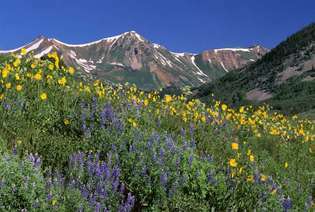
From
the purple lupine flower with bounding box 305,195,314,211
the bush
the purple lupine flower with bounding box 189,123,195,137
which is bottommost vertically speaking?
the purple lupine flower with bounding box 305,195,314,211

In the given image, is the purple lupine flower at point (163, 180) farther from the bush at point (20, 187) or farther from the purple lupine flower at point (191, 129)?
the purple lupine flower at point (191, 129)

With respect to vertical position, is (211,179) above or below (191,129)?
below

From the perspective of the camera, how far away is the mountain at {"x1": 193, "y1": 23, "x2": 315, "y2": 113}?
3076 inches

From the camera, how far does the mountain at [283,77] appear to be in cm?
7812

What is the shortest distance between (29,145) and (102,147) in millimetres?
870

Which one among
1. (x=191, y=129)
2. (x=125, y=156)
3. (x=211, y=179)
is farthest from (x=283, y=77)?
(x=211, y=179)

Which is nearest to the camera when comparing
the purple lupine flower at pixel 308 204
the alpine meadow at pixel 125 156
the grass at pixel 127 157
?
the alpine meadow at pixel 125 156

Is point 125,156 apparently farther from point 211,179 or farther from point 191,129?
point 191,129

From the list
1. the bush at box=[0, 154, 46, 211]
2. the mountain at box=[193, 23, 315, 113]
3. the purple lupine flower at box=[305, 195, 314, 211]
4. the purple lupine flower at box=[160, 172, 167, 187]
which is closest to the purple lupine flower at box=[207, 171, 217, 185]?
the purple lupine flower at box=[160, 172, 167, 187]

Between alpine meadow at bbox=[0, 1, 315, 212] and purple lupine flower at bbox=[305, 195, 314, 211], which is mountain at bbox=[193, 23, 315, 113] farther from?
purple lupine flower at bbox=[305, 195, 314, 211]

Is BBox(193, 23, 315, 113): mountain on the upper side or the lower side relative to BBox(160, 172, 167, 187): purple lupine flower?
upper

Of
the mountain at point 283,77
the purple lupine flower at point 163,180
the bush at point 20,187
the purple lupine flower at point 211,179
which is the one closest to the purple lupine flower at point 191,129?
the purple lupine flower at point 211,179

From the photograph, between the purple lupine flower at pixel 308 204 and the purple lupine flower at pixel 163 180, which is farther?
the purple lupine flower at pixel 308 204

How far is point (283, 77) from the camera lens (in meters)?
91.8
